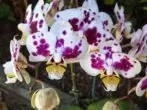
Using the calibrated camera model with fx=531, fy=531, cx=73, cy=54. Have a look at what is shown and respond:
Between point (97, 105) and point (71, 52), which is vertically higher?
point (71, 52)

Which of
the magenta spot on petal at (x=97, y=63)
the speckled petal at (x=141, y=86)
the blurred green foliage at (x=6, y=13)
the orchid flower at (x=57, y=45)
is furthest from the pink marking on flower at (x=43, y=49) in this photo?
the blurred green foliage at (x=6, y=13)

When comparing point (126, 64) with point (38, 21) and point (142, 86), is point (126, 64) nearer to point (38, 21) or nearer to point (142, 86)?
point (142, 86)

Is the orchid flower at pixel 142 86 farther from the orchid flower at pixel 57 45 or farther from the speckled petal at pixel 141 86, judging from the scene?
the orchid flower at pixel 57 45

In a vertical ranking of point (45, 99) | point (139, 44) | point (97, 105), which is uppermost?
point (139, 44)

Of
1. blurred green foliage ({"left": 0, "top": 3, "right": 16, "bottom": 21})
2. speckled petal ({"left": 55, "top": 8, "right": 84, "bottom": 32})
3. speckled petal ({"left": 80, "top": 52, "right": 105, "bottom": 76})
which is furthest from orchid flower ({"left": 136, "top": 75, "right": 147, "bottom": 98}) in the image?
blurred green foliage ({"left": 0, "top": 3, "right": 16, "bottom": 21})

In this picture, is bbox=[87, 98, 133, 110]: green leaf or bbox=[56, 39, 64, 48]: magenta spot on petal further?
bbox=[87, 98, 133, 110]: green leaf

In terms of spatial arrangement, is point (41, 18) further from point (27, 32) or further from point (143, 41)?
point (143, 41)

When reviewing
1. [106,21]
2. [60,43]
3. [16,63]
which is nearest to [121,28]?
[106,21]

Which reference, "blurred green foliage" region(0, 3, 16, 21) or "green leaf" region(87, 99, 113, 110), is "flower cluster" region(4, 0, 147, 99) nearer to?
"green leaf" region(87, 99, 113, 110)

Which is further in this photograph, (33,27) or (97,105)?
(97,105)
